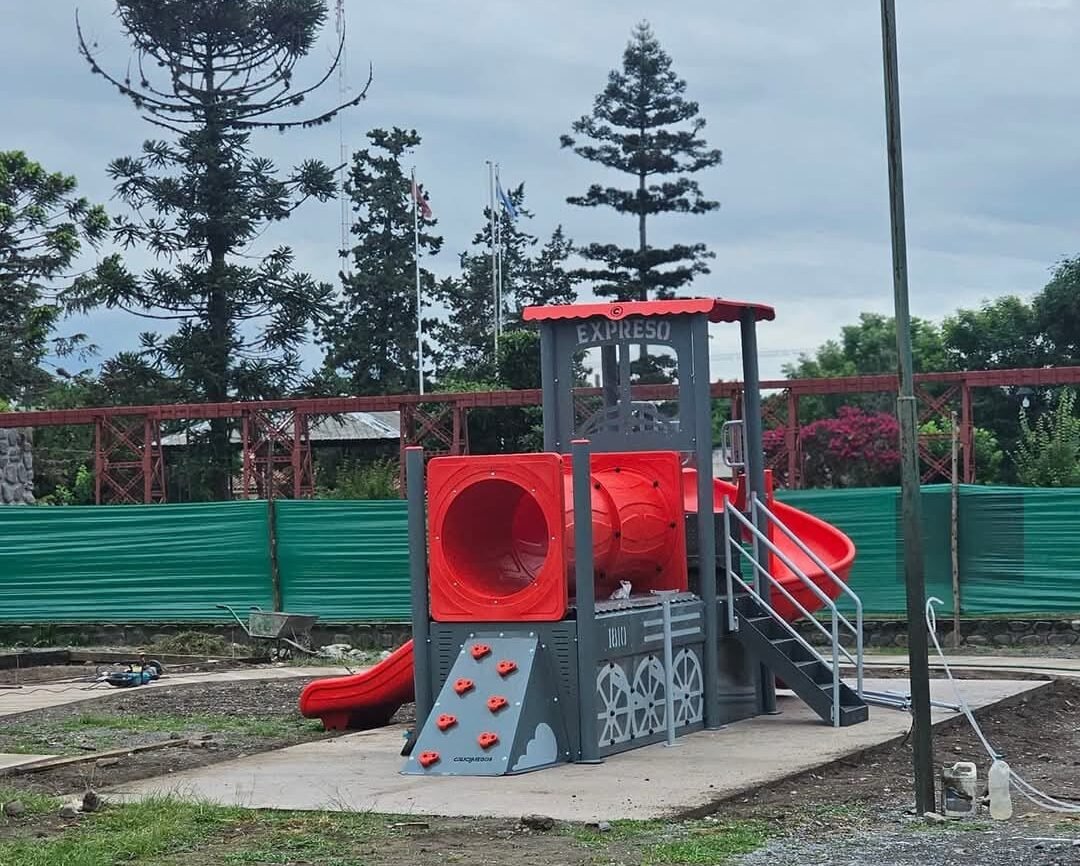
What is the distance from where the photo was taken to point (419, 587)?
12.2m

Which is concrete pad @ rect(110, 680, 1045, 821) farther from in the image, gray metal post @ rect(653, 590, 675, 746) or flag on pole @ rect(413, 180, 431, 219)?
flag on pole @ rect(413, 180, 431, 219)

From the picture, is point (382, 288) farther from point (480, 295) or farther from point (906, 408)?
point (906, 408)

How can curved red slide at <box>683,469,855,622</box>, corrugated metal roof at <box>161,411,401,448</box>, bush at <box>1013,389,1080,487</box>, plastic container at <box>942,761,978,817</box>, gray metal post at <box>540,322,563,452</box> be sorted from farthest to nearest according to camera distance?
corrugated metal roof at <box>161,411,401,448</box>, bush at <box>1013,389,1080,487</box>, curved red slide at <box>683,469,855,622</box>, gray metal post at <box>540,322,563,452</box>, plastic container at <box>942,761,978,817</box>

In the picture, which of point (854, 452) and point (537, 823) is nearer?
point (537, 823)

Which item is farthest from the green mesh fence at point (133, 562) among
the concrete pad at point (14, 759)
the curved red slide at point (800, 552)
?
the concrete pad at point (14, 759)

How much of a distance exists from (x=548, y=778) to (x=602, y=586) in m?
2.38

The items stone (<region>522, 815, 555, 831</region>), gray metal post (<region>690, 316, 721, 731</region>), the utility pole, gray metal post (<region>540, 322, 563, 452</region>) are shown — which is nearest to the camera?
the utility pole

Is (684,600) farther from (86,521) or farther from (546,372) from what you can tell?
(86,521)

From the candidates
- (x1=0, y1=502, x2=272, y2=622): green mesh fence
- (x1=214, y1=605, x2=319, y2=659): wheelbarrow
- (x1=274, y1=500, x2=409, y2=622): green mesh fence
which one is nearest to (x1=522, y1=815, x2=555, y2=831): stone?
(x1=214, y1=605, x2=319, y2=659): wheelbarrow

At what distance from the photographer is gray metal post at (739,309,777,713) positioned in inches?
562

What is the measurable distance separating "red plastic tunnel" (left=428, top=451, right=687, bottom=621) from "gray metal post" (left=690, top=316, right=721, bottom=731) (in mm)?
178

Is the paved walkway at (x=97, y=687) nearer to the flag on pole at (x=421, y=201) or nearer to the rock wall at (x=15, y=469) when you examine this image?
the rock wall at (x=15, y=469)

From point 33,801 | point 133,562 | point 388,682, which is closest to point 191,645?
point 133,562

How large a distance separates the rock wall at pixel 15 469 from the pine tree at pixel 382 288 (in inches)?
1131
